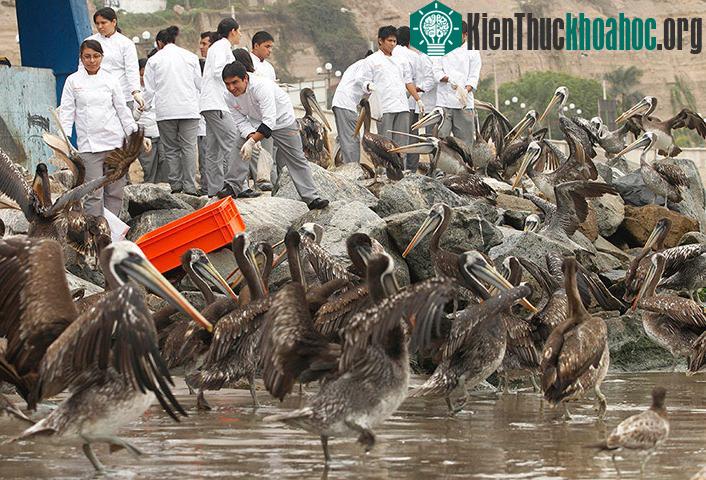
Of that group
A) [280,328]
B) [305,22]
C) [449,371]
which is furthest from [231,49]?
[305,22]

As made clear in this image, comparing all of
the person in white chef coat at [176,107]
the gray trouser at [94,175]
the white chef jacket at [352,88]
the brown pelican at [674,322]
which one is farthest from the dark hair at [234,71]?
the white chef jacket at [352,88]

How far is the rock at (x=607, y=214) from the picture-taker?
1958cm

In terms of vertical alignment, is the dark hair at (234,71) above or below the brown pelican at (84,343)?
above

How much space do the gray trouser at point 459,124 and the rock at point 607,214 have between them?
3.21m

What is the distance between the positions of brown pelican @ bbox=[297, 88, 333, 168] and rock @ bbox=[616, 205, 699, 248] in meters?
6.20

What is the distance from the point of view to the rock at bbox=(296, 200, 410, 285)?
47.6 ft

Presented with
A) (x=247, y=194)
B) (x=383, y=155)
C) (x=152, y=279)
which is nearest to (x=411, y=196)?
(x=247, y=194)

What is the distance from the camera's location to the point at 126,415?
780cm

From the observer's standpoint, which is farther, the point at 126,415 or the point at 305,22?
the point at 305,22

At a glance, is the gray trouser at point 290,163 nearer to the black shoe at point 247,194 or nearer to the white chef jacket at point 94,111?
the black shoe at point 247,194

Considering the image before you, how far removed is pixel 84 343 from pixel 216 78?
8.76 m

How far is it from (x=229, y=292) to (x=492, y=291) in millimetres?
2320

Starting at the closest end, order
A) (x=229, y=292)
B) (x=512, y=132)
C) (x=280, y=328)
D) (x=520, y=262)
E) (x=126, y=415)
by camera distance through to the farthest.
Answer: (x=126, y=415) < (x=280, y=328) < (x=229, y=292) < (x=520, y=262) < (x=512, y=132)

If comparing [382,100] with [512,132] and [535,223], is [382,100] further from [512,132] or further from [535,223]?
[512,132]
